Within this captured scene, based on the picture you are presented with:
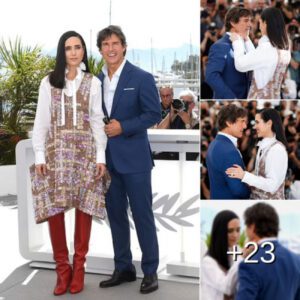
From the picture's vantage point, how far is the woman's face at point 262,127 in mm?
2002

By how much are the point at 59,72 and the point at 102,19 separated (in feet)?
18.3

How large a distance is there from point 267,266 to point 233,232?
164 millimetres

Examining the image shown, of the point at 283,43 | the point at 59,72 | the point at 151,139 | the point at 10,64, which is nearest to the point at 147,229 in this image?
the point at 151,139

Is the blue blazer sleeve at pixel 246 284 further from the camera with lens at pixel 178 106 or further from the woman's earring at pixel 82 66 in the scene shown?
the camera with lens at pixel 178 106

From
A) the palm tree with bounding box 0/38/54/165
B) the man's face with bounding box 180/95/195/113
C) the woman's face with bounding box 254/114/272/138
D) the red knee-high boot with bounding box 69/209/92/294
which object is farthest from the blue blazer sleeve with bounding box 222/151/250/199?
the palm tree with bounding box 0/38/54/165

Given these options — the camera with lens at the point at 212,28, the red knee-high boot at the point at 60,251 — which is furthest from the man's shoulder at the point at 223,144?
the red knee-high boot at the point at 60,251

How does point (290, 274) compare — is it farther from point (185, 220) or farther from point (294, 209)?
point (185, 220)

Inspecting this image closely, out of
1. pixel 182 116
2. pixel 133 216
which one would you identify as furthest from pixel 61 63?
Result: pixel 182 116

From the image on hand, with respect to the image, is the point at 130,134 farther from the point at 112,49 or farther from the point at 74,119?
the point at 112,49

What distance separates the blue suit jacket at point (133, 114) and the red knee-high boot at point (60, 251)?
0.47m

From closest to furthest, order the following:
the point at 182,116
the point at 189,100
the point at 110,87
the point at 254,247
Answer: the point at 254,247, the point at 110,87, the point at 182,116, the point at 189,100

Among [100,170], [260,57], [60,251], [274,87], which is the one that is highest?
[260,57]

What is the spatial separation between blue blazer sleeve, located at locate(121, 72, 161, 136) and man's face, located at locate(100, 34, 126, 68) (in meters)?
0.17

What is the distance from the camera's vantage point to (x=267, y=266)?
2.06m
